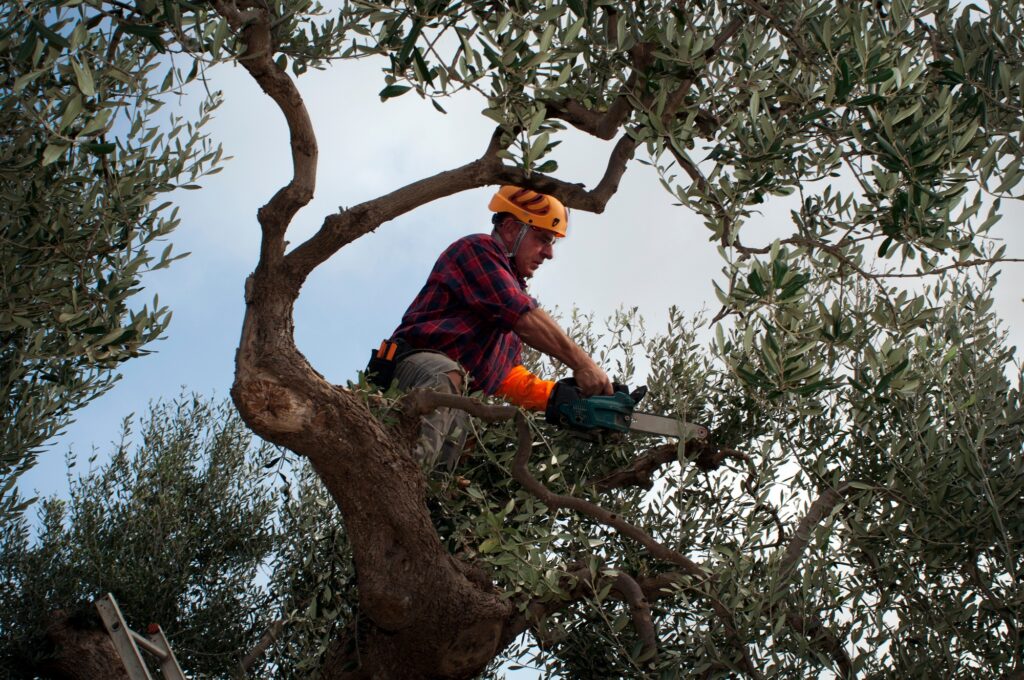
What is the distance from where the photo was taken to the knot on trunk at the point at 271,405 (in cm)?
496

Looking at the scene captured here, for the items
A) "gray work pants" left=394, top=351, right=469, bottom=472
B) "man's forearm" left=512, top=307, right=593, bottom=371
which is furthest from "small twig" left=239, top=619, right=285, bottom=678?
"man's forearm" left=512, top=307, right=593, bottom=371

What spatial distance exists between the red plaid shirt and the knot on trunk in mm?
1239

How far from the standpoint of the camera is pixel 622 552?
6.61 metres

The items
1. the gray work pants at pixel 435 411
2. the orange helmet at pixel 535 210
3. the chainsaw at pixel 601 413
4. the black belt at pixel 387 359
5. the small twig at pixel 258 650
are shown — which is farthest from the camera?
the small twig at pixel 258 650

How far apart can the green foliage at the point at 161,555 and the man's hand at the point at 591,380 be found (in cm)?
405

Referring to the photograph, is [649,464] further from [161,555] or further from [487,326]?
[161,555]

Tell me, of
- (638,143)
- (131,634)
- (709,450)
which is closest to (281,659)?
(131,634)

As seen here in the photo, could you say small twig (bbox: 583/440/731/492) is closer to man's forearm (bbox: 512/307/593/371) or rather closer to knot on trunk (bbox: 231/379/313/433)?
man's forearm (bbox: 512/307/593/371)

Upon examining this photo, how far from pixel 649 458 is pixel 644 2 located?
3.11m

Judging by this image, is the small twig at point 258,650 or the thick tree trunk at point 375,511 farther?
the small twig at point 258,650

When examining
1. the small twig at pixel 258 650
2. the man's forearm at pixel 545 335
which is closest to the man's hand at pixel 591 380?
the man's forearm at pixel 545 335

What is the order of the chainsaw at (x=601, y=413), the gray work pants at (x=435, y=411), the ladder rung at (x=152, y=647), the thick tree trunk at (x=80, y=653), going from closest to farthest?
the ladder rung at (x=152, y=647), the gray work pants at (x=435, y=411), the chainsaw at (x=601, y=413), the thick tree trunk at (x=80, y=653)

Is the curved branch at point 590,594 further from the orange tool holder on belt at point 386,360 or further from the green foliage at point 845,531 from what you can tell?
the orange tool holder on belt at point 386,360

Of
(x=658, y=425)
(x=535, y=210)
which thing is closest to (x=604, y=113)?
(x=535, y=210)
